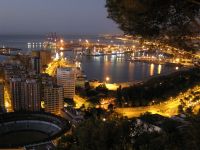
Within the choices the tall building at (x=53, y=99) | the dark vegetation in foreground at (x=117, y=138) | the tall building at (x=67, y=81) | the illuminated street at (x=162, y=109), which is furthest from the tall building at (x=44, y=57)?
the dark vegetation in foreground at (x=117, y=138)

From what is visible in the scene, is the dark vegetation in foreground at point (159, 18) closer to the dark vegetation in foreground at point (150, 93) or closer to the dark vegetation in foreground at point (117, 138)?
the dark vegetation in foreground at point (117, 138)

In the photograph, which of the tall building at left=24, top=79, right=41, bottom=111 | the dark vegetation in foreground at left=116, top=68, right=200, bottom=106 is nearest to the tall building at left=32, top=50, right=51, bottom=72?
the tall building at left=24, top=79, right=41, bottom=111

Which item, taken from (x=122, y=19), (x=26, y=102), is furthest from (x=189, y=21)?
(x=26, y=102)

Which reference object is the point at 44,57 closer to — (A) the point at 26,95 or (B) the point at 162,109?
(A) the point at 26,95

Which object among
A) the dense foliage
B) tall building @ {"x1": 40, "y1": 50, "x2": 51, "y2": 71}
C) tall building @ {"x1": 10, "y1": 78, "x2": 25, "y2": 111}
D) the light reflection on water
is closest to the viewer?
the dense foliage

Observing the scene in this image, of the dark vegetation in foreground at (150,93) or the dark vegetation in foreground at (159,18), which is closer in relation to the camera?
the dark vegetation in foreground at (159,18)

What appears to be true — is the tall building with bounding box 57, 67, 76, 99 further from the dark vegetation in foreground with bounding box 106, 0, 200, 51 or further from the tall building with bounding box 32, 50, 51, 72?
the dark vegetation in foreground with bounding box 106, 0, 200, 51
